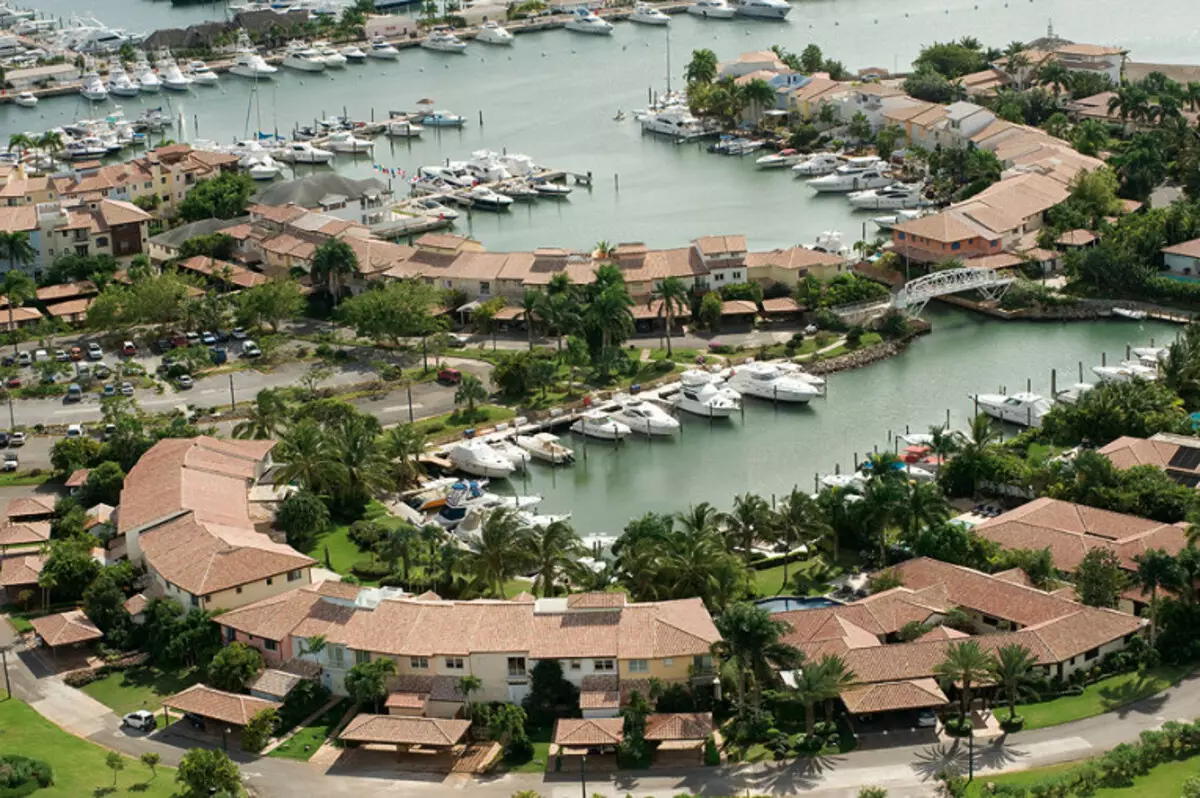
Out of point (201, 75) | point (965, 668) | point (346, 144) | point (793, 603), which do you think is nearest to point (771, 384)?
point (793, 603)

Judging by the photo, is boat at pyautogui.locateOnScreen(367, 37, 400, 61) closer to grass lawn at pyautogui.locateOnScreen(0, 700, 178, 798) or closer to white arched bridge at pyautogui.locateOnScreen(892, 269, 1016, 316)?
white arched bridge at pyautogui.locateOnScreen(892, 269, 1016, 316)

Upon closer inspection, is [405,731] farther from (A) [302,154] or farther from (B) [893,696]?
(A) [302,154]

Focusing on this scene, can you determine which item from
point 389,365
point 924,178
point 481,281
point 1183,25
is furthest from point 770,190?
point 1183,25

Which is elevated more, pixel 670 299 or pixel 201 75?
pixel 201 75

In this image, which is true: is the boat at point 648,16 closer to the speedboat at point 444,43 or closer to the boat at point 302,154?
the speedboat at point 444,43

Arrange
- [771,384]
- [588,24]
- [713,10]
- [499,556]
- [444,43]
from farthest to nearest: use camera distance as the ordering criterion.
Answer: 1. [713,10]
2. [588,24]
3. [444,43]
4. [771,384]
5. [499,556]

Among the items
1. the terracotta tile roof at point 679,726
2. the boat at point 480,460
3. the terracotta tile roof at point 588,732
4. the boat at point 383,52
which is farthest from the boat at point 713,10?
the terracotta tile roof at point 588,732
